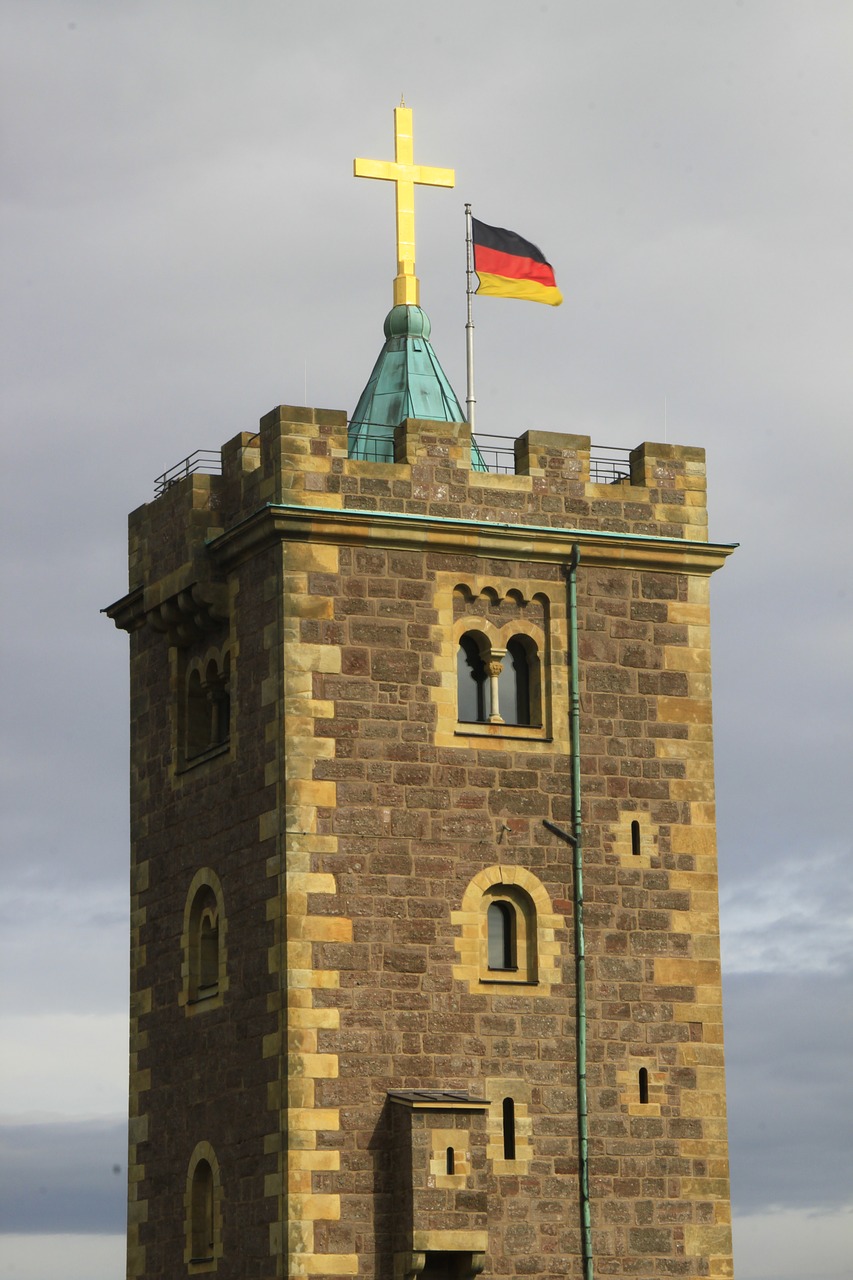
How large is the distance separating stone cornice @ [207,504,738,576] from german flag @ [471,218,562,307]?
4.76m

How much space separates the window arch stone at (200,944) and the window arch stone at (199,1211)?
2.33 metres

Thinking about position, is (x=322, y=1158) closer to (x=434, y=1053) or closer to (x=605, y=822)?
(x=434, y=1053)

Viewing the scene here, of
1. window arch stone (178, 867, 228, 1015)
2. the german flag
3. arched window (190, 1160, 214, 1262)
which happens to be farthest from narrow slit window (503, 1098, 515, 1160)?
the german flag

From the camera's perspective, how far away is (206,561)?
4953 cm

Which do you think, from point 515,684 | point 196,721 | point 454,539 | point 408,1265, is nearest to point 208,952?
point 196,721

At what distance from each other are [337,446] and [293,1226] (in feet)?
38.7

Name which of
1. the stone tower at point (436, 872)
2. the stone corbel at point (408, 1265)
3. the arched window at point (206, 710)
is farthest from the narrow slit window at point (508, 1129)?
the arched window at point (206, 710)

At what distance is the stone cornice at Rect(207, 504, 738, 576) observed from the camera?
155ft

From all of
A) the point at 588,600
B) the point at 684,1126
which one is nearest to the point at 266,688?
the point at 588,600

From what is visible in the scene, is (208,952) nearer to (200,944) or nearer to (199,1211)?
(200,944)

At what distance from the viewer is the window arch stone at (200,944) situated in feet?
161

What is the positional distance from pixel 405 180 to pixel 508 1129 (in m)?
16.0

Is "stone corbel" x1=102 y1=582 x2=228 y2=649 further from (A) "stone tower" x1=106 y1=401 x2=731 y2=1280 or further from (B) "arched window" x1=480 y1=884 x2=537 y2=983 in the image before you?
(B) "arched window" x1=480 y1=884 x2=537 y2=983

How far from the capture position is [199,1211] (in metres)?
48.8
